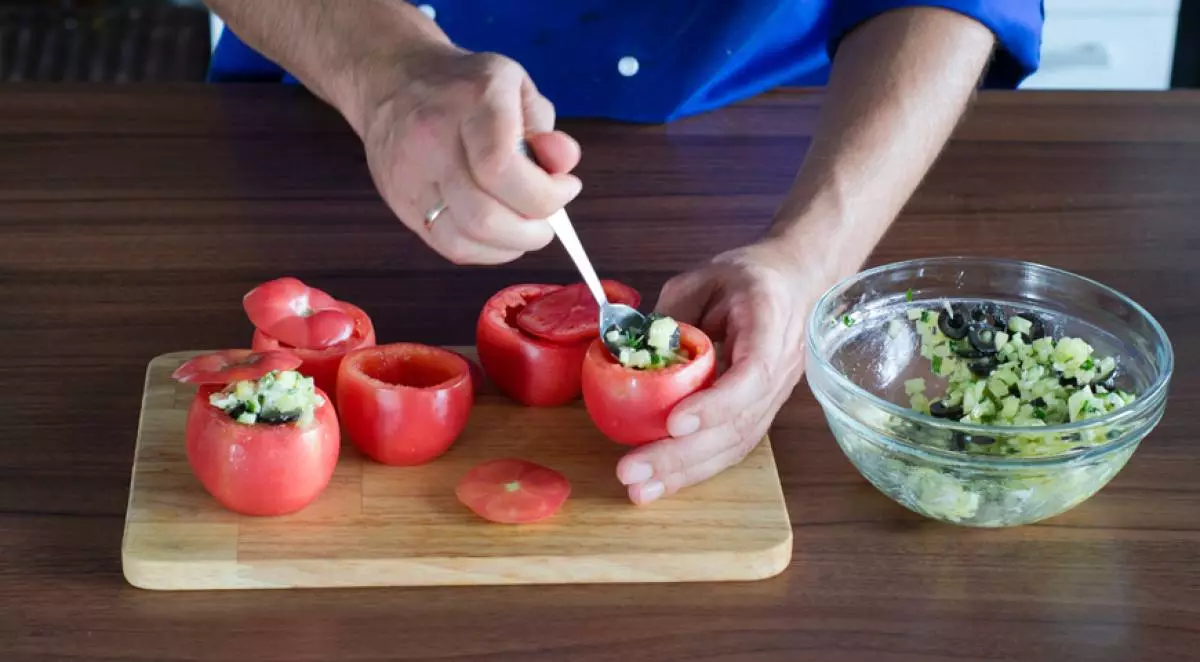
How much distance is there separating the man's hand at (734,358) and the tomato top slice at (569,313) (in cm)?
5

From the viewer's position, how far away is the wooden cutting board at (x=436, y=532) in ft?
3.38

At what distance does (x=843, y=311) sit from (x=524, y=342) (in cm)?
28

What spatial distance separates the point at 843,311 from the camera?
4.08 feet

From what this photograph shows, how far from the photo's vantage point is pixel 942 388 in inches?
47.3

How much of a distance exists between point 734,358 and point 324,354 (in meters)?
0.35

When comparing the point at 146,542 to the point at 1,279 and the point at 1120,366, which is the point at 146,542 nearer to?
the point at 1,279

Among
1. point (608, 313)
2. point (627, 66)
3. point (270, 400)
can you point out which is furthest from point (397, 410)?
point (627, 66)

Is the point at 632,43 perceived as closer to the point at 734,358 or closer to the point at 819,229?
the point at 819,229

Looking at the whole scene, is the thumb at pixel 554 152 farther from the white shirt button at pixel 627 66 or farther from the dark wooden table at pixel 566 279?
the white shirt button at pixel 627 66

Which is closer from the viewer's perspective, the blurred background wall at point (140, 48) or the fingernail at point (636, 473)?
the fingernail at point (636, 473)

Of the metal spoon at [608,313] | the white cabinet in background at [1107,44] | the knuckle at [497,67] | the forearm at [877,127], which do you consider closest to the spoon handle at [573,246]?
the metal spoon at [608,313]

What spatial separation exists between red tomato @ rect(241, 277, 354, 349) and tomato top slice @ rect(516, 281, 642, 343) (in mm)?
159

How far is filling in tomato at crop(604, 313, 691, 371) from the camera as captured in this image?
45.5 inches

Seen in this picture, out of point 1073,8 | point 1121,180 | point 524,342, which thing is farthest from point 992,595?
point 1073,8
